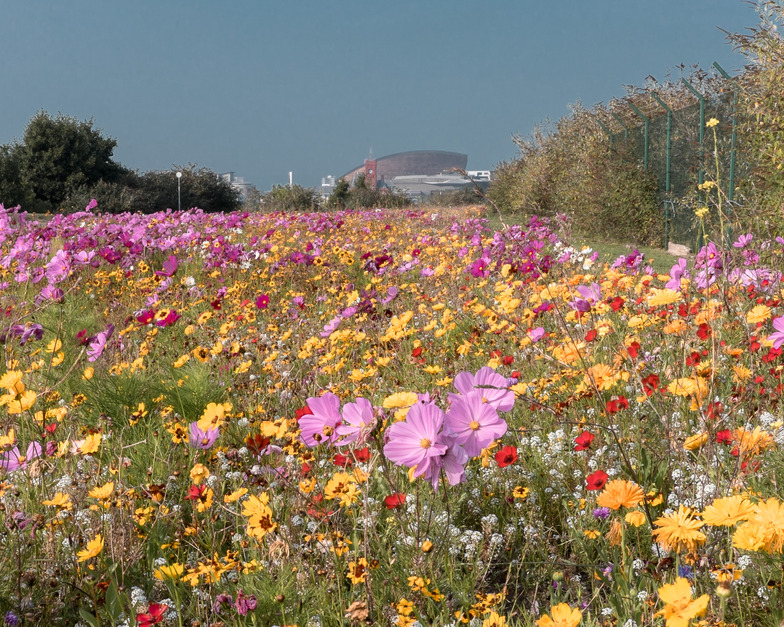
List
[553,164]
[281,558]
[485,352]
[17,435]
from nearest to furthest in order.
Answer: [281,558]
[17,435]
[485,352]
[553,164]

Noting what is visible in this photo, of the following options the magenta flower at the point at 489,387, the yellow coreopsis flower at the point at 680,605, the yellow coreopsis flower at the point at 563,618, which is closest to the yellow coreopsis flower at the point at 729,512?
the yellow coreopsis flower at the point at 680,605

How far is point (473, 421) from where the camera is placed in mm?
1123

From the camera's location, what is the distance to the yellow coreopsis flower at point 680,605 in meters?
0.82

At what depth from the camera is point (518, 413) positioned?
2.45 metres

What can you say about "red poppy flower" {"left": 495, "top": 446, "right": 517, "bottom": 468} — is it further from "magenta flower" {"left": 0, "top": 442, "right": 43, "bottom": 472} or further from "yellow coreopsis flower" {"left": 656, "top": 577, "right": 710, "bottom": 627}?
"magenta flower" {"left": 0, "top": 442, "right": 43, "bottom": 472}

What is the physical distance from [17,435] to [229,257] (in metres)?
3.14

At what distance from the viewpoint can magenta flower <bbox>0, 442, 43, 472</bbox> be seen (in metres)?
1.66

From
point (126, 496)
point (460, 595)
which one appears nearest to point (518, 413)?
point (460, 595)

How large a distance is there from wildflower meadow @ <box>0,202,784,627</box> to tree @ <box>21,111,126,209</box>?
1289 inches

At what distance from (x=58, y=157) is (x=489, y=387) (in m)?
36.0

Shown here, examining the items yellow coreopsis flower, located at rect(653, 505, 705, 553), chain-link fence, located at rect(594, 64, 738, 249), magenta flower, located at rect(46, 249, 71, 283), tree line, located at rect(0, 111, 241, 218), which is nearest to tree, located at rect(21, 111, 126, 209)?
tree line, located at rect(0, 111, 241, 218)

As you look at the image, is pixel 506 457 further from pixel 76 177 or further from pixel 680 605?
pixel 76 177

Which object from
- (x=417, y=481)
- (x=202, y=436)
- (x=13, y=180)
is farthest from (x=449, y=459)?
(x=13, y=180)

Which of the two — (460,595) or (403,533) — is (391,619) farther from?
(403,533)
